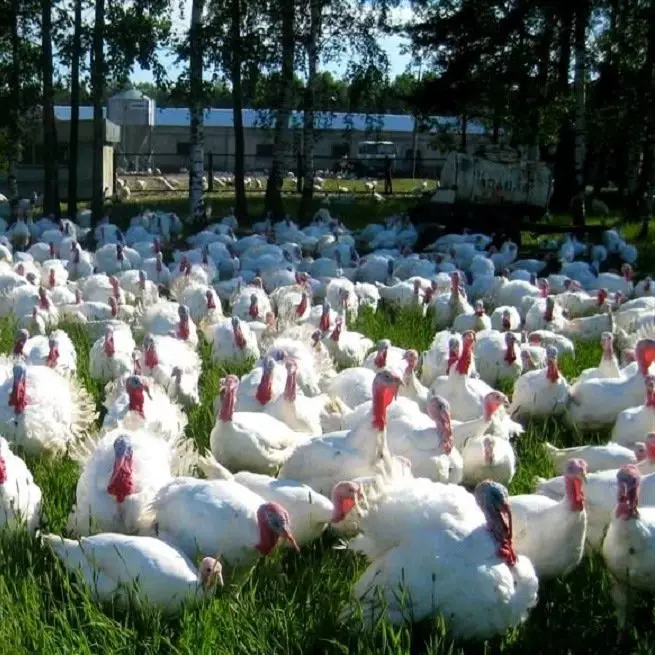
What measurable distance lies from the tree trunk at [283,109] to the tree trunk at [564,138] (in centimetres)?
451

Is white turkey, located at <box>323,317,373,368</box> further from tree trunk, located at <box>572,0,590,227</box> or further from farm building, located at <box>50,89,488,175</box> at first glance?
farm building, located at <box>50,89,488,175</box>

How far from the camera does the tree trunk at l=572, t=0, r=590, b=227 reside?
1700 cm

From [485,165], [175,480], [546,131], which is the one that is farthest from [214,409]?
[546,131]

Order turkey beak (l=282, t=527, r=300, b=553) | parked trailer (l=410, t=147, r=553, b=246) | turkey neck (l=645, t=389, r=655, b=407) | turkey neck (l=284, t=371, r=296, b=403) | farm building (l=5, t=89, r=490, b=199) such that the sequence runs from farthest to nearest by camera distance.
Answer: farm building (l=5, t=89, r=490, b=199) → parked trailer (l=410, t=147, r=553, b=246) → turkey neck (l=284, t=371, r=296, b=403) → turkey neck (l=645, t=389, r=655, b=407) → turkey beak (l=282, t=527, r=300, b=553)

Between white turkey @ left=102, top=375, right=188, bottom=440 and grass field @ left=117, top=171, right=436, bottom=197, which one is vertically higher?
grass field @ left=117, top=171, right=436, bottom=197

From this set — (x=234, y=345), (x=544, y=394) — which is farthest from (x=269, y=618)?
(x=234, y=345)

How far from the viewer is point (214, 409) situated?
6.38m

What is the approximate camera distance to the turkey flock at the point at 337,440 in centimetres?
378

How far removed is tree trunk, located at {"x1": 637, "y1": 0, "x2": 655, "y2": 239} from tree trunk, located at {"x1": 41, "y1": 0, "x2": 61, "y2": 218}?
31.4 ft

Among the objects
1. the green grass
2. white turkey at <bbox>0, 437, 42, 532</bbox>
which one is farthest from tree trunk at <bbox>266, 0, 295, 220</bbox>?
the green grass

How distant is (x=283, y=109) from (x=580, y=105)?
16.0 feet

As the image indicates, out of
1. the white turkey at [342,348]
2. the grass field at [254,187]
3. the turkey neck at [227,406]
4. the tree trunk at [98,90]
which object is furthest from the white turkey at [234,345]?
the grass field at [254,187]

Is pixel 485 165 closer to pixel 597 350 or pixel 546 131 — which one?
pixel 546 131

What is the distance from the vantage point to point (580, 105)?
56.2 feet
